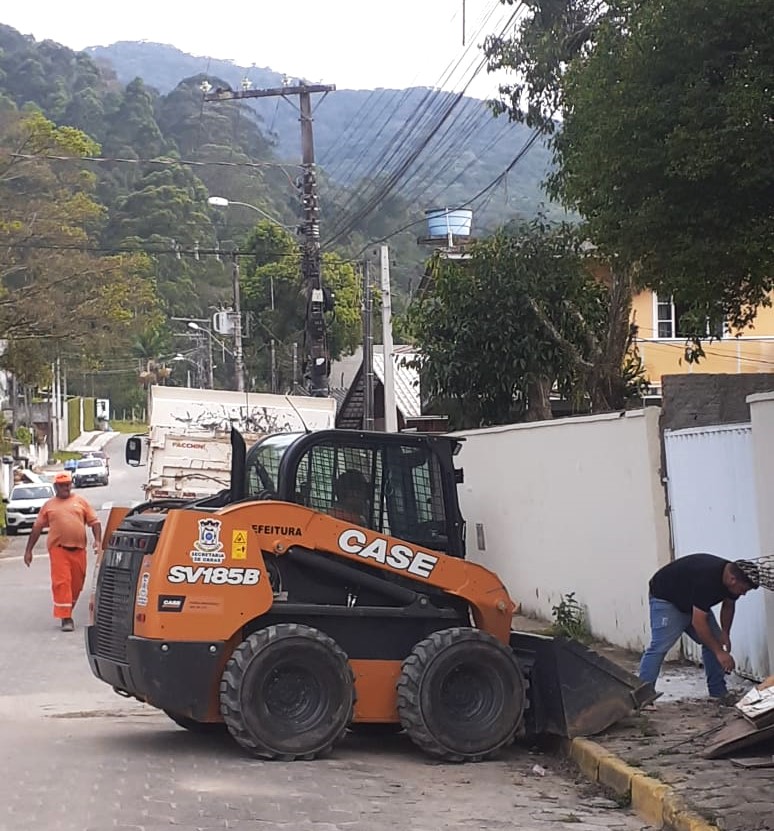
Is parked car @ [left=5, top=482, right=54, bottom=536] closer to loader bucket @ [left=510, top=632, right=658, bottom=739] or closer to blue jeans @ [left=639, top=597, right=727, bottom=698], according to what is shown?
blue jeans @ [left=639, top=597, right=727, bottom=698]

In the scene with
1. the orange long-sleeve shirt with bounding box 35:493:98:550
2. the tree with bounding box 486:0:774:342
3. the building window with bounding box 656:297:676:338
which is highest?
the building window with bounding box 656:297:676:338

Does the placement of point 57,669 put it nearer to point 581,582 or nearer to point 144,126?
point 581,582

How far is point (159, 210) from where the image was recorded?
263ft

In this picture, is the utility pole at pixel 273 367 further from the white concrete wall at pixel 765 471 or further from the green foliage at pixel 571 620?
the white concrete wall at pixel 765 471

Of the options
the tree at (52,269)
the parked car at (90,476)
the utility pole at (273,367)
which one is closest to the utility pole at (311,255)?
the tree at (52,269)

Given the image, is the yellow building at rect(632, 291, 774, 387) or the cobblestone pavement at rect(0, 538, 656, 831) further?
the yellow building at rect(632, 291, 774, 387)

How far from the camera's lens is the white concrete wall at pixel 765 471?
9.92m

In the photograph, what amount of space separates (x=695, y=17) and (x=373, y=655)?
5.17m

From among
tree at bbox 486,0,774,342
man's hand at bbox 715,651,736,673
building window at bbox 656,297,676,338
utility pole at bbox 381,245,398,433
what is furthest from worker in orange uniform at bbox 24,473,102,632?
building window at bbox 656,297,676,338

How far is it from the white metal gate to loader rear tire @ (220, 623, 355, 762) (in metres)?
3.65

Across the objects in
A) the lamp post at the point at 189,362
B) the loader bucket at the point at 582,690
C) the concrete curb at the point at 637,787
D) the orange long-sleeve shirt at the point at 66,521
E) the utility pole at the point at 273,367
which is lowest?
the concrete curb at the point at 637,787

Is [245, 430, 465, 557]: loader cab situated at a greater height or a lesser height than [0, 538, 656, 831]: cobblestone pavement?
greater

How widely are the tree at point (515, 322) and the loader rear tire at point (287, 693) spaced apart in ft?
46.0

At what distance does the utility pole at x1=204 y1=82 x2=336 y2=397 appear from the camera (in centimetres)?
3178
